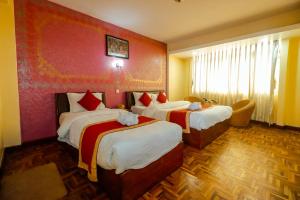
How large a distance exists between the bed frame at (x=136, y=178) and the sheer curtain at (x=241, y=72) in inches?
156

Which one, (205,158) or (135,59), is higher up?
(135,59)

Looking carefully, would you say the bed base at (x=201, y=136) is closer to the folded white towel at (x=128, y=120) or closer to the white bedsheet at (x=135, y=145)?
the white bedsheet at (x=135, y=145)

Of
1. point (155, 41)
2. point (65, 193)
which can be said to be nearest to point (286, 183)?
point (65, 193)

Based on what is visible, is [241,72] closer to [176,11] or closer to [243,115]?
[243,115]

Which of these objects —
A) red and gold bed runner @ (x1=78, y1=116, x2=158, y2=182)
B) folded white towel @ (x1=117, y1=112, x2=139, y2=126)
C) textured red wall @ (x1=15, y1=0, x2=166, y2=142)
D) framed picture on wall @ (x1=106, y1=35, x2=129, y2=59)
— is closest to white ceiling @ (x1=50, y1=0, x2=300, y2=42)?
textured red wall @ (x1=15, y1=0, x2=166, y2=142)

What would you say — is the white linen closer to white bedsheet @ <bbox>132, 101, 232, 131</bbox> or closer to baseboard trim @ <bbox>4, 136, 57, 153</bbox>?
white bedsheet @ <bbox>132, 101, 232, 131</bbox>

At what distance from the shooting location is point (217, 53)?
5.46 m

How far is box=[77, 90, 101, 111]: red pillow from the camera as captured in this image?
3.23m

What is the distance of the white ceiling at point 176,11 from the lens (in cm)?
308

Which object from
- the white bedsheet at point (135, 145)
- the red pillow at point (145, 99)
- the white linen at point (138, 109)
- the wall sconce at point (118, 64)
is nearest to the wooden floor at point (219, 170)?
the white bedsheet at point (135, 145)

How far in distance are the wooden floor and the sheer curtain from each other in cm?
159

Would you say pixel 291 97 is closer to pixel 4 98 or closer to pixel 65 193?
pixel 65 193

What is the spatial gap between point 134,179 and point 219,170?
1364 mm

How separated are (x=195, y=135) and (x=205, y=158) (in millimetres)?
532
